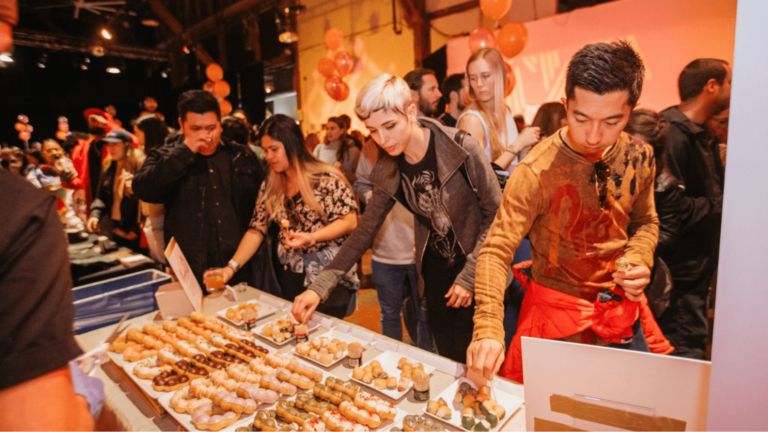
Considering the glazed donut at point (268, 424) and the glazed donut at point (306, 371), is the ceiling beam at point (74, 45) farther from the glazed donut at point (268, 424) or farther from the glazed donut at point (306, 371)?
the glazed donut at point (268, 424)

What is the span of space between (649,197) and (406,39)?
6.71m

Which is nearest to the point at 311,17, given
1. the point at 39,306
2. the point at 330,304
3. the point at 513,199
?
the point at 330,304

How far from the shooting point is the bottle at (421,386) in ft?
3.83

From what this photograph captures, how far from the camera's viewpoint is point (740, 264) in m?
0.52

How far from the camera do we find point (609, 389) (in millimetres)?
736

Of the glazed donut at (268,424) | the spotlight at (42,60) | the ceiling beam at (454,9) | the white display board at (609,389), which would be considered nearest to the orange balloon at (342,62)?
the ceiling beam at (454,9)

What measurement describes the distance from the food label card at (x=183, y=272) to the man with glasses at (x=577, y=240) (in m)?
1.09

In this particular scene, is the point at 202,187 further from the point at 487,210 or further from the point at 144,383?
the point at 487,210

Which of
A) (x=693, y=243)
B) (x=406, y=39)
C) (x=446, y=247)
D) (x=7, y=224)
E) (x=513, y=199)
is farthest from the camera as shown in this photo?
(x=406, y=39)

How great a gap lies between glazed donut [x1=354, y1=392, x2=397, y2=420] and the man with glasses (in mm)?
241

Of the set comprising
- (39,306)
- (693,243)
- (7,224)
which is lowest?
(693,243)

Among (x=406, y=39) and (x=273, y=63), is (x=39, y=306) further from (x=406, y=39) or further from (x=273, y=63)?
(x=273, y=63)

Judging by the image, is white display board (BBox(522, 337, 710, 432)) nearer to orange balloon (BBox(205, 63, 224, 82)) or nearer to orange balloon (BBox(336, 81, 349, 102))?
orange balloon (BBox(336, 81, 349, 102))

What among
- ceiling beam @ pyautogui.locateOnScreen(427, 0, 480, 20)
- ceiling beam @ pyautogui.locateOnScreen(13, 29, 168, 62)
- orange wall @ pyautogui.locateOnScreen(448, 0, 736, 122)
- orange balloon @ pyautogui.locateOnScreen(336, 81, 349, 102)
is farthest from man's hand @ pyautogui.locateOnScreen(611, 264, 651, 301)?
ceiling beam @ pyautogui.locateOnScreen(13, 29, 168, 62)
